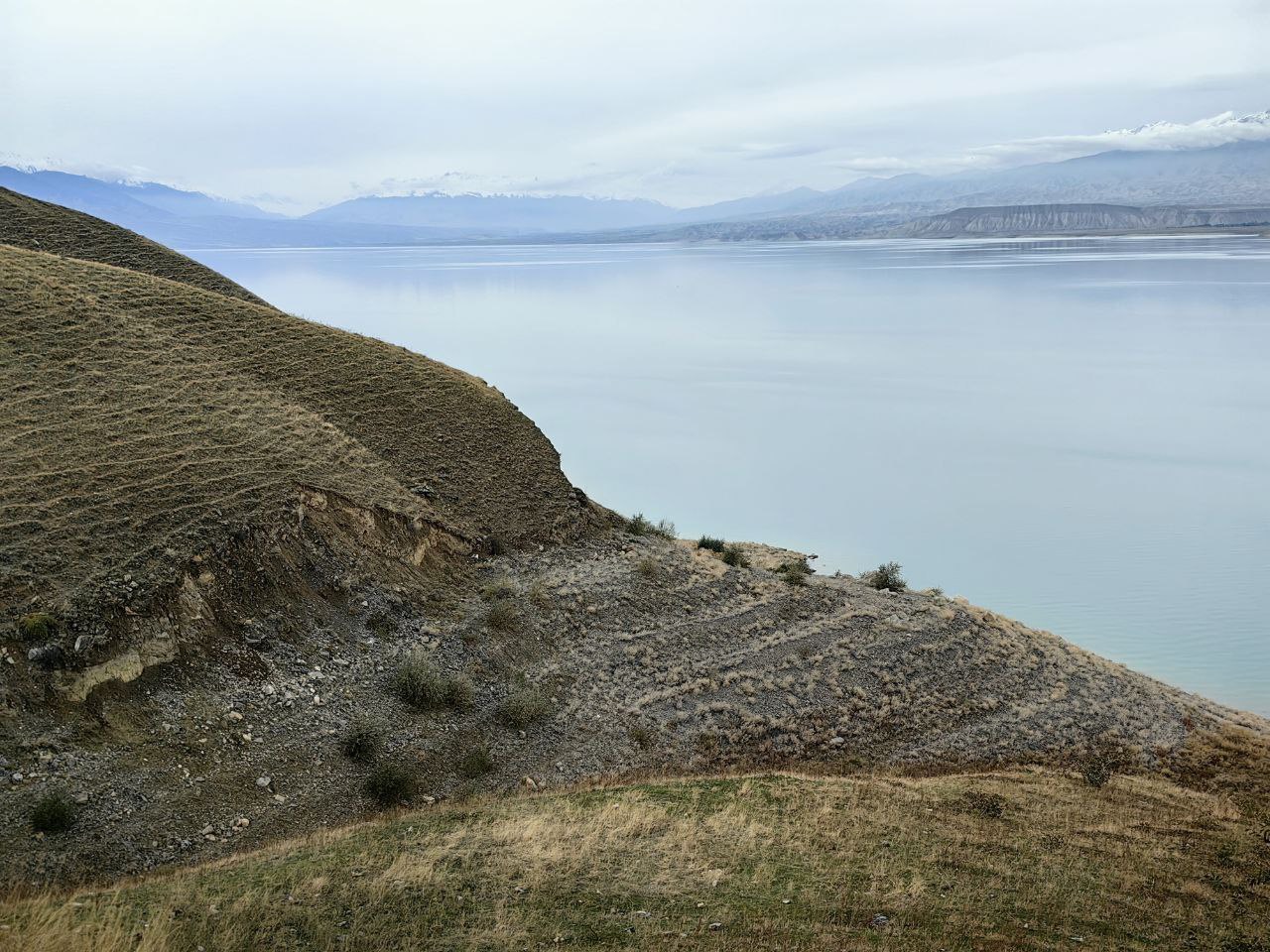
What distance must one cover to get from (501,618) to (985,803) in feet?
28.8

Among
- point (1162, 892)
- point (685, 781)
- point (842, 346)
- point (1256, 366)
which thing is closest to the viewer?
point (1162, 892)

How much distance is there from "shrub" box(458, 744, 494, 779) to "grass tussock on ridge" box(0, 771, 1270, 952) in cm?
86

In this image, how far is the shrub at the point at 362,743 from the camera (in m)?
14.5

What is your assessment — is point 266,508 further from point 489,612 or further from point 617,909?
point 617,909

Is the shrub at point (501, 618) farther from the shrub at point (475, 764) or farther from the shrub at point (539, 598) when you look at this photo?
the shrub at point (475, 764)

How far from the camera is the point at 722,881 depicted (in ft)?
39.0

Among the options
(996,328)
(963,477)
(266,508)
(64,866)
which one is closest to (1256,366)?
(996,328)

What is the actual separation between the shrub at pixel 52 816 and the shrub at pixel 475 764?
529 centimetres

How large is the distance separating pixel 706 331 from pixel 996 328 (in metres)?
25.0

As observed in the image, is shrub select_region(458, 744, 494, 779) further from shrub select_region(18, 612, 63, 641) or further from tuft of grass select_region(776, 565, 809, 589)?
tuft of grass select_region(776, 565, 809, 589)

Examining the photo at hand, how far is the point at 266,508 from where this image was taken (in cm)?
1753

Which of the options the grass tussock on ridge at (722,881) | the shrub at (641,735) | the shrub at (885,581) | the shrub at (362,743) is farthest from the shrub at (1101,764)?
the shrub at (362,743)

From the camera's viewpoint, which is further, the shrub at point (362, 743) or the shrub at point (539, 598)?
the shrub at point (539, 598)

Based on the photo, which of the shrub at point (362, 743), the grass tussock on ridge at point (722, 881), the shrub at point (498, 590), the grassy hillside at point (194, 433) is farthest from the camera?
the shrub at point (498, 590)
